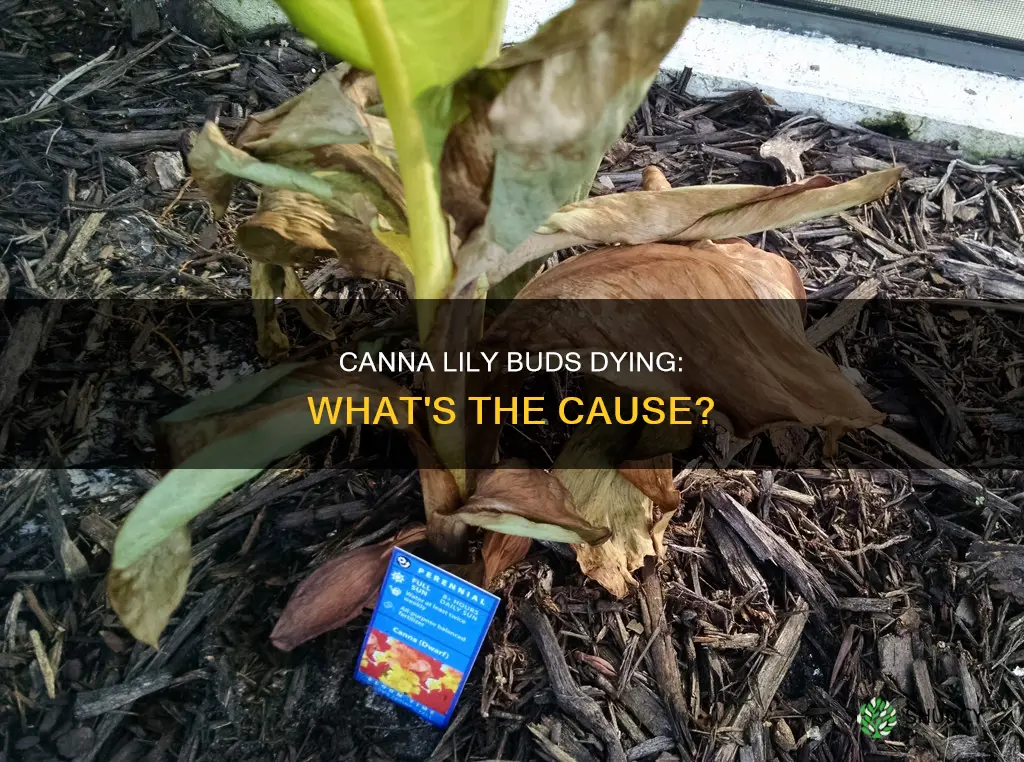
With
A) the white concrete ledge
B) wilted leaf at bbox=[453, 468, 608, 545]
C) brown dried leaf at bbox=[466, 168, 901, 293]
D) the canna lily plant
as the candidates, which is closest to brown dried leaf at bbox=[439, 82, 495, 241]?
the canna lily plant

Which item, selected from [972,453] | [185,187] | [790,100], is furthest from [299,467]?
[790,100]

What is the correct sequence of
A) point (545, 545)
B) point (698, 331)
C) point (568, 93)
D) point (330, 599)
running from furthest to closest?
point (545, 545) < point (330, 599) < point (698, 331) < point (568, 93)

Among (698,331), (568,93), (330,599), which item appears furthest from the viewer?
(330,599)

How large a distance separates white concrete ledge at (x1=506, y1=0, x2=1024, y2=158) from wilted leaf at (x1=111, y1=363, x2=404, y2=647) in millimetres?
1087

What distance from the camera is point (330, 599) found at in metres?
0.77

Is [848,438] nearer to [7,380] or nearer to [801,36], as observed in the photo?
[801,36]

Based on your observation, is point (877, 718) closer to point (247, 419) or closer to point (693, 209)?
point (693, 209)

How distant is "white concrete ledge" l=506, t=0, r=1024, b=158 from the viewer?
142 cm

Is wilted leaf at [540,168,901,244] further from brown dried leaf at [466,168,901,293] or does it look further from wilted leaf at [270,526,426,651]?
wilted leaf at [270,526,426,651]

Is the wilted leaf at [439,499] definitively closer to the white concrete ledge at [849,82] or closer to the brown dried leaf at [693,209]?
the brown dried leaf at [693,209]

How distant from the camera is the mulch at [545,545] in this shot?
2.64ft

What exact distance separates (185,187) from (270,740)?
0.88 metres

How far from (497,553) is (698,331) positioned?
1.05 feet

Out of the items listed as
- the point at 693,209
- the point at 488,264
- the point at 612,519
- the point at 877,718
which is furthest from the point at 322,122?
the point at 877,718
